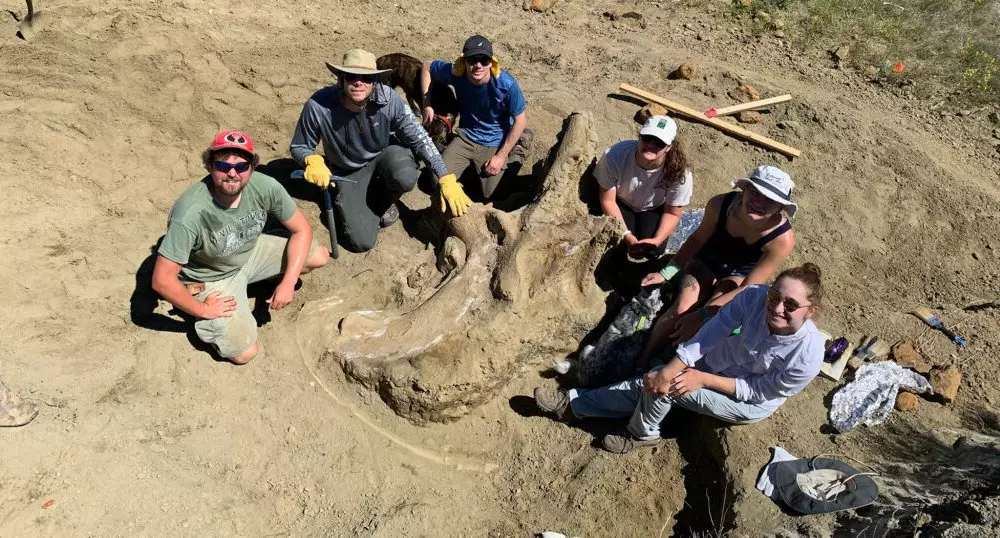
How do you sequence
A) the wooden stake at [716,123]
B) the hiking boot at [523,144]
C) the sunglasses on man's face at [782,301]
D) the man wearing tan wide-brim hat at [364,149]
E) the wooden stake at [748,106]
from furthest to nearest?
the wooden stake at [748,106], the wooden stake at [716,123], the hiking boot at [523,144], the man wearing tan wide-brim hat at [364,149], the sunglasses on man's face at [782,301]

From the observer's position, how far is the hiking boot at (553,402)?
11.3 feet

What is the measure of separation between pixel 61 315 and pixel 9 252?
0.71m

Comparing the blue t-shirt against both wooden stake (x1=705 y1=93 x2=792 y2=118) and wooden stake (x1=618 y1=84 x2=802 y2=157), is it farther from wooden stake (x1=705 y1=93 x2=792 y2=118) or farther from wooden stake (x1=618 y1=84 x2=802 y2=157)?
wooden stake (x1=705 y1=93 x2=792 y2=118)

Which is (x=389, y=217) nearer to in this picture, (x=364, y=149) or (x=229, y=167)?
(x=364, y=149)

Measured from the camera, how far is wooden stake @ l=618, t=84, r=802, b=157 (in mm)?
5371

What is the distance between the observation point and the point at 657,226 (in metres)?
3.94

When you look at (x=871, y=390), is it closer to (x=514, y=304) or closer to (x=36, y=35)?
(x=514, y=304)

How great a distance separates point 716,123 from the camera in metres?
5.50

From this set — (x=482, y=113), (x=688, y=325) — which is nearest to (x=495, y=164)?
(x=482, y=113)

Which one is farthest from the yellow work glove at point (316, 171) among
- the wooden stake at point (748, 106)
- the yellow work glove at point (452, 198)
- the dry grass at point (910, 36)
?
the dry grass at point (910, 36)

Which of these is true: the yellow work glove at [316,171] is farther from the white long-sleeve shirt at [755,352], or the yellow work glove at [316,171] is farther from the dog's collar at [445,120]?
the white long-sleeve shirt at [755,352]

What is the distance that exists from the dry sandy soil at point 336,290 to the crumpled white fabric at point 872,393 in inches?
3.7

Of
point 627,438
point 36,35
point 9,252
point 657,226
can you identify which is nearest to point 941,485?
point 627,438

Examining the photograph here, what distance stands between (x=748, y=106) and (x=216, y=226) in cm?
481
